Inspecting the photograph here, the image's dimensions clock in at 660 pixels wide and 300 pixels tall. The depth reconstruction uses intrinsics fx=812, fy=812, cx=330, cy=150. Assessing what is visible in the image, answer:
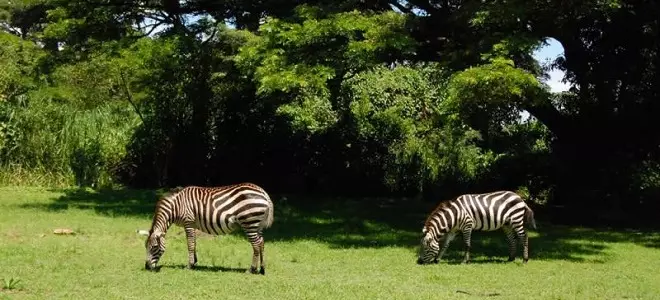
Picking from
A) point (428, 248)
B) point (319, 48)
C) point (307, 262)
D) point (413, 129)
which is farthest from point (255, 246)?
point (413, 129)

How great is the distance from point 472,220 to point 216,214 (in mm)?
4246

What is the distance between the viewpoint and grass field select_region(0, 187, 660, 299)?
32.4 feet

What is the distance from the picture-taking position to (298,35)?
15.9 m

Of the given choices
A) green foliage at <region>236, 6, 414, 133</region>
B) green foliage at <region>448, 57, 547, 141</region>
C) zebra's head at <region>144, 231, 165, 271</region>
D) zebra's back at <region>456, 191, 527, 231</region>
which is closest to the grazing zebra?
zebra's head at <region>144, 231, 165, 271</region>

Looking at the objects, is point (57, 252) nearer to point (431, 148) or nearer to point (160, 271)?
point (160, 271)

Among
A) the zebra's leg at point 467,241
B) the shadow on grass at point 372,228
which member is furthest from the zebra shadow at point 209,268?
the zebra's leg at point 467,241

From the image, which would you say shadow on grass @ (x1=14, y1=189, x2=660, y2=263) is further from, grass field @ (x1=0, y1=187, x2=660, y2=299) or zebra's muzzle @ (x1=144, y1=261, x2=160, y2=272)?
zebra's muzzle @ (x1=144, y1=261, x2=160, y2=272)

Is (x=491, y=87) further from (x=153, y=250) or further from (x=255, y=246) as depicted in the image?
(x=153, y=250)

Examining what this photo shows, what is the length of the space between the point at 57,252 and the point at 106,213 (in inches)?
211

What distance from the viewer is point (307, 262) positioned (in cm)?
1277

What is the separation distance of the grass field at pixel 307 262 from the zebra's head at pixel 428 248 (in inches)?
8.3

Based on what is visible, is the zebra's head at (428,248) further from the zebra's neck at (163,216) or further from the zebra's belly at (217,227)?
the zebra's neck at (163,216)

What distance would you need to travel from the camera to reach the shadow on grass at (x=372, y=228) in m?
14.7

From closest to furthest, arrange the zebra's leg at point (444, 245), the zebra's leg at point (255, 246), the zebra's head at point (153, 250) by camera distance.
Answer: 1. the zebra's head at point (153, 250)
2. the zebra's leg at point (255, 246)
3. the zebra's leg at point (444, 245)
